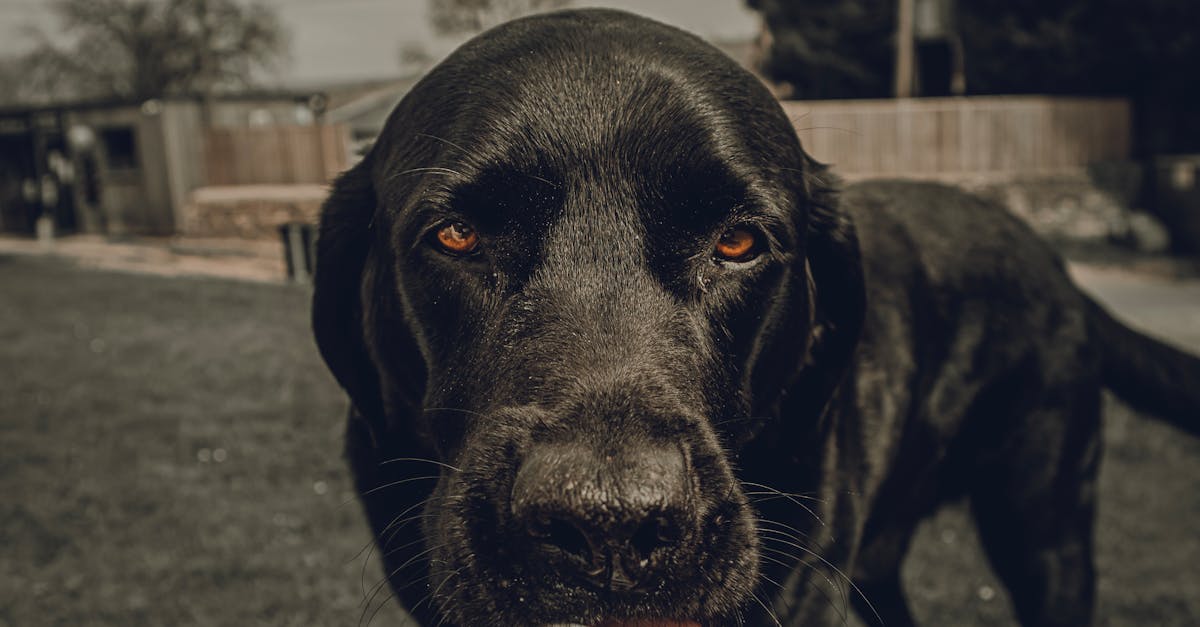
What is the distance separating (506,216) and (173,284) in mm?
14357

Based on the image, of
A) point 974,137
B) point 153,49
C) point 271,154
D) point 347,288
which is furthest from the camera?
point 153,49

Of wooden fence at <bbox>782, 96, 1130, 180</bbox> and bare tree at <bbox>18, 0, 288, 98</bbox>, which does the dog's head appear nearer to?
wooden fence at <bbox>782, 96, 1130, 180</bbox>

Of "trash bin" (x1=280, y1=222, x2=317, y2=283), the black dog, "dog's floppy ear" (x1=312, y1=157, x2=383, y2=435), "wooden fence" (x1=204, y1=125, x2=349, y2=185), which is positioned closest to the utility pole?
"wooden fence" (x1=204, y1=125, x2=349, y2=185)

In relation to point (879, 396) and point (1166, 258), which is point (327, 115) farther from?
point (879, 396)

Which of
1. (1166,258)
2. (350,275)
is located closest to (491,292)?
(350,275)

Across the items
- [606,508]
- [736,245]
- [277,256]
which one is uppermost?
[736,245]

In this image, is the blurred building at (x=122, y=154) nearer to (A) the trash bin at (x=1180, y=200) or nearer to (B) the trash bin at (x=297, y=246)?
(A) the trash bin at (x=1180, y=200)

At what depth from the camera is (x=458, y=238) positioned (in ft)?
6.99

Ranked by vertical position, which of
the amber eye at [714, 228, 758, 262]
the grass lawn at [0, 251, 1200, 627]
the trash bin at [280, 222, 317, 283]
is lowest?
the grass lawn at [0, 251, 1200, 627]

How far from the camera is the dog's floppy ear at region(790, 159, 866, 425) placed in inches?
104

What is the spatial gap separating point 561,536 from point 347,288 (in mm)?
1289

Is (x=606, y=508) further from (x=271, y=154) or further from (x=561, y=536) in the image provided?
(x=271, y=154)

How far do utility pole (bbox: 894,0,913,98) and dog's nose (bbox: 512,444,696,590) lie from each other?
67.4 feet

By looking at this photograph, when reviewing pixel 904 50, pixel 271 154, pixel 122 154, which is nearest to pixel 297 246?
pixel 904 50
